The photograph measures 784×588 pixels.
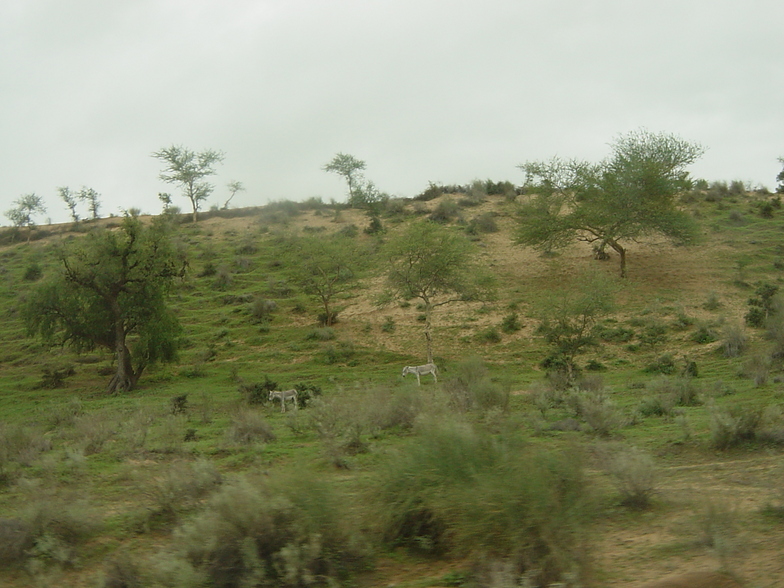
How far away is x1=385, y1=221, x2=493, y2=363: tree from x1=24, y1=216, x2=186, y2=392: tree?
1118 cm

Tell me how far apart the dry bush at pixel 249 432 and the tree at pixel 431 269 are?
52.7 ft

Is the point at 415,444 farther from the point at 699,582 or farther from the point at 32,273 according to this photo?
the point at 32,273

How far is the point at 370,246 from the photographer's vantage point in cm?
4753

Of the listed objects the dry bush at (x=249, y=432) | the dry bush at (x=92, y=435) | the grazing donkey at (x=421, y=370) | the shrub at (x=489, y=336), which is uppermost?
the dry bush at (x=92, y=435)

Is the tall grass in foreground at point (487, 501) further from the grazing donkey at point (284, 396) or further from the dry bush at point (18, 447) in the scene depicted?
the grazing donkey at point (284, 396)

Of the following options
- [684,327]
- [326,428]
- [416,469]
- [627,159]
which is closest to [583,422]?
[326,428]

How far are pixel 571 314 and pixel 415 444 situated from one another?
64.0 feet

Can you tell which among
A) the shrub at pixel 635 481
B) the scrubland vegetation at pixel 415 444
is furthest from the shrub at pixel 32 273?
the shrub at pixel 635 481

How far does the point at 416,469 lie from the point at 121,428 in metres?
11.7

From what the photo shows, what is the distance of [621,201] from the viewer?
1484 inches

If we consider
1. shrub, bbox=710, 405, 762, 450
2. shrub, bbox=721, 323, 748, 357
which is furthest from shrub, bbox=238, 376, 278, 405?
shrub, bbox=721, 323, 748, 357

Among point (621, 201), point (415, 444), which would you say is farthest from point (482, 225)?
point (415, 444)

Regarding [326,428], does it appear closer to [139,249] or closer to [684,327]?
[139,249]

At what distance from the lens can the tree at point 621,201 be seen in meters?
37.6
